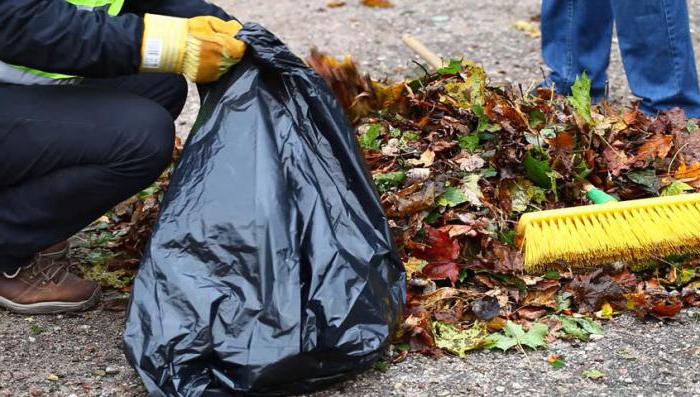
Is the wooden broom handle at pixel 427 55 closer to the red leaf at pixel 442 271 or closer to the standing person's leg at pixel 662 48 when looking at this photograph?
the standing person's leg at pixel 662 48

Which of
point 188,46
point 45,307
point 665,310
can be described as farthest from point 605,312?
point 45,307

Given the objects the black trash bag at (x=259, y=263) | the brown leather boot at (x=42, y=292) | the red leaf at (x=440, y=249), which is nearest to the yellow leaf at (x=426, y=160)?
the red leaf at (x=440, y=249)

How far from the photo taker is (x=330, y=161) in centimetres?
239

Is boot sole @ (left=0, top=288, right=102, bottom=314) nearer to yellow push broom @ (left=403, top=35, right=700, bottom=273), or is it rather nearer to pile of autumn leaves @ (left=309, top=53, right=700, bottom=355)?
pile of autumn leaves @ (left=309, top=53, right=700, bottom=355)

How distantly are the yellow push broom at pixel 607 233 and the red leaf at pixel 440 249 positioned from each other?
200 mm

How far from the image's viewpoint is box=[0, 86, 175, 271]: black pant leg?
7.98ft

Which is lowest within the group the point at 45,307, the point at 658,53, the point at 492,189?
the point at 45,307

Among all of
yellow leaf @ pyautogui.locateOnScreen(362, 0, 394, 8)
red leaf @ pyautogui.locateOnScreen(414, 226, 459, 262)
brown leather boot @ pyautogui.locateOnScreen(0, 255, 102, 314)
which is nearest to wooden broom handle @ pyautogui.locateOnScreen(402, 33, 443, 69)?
red leaf @ pyautogui.locateOnScreen(414, 226, 459, 262)

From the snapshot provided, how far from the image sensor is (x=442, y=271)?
8.70 ft

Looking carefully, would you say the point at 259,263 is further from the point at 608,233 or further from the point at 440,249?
the point at 608,233

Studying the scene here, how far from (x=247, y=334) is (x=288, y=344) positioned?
0.10m

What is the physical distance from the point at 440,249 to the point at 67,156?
1.05m

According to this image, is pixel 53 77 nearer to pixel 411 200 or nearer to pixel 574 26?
pixel 411 200

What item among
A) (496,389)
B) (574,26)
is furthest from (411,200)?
(574,26)
